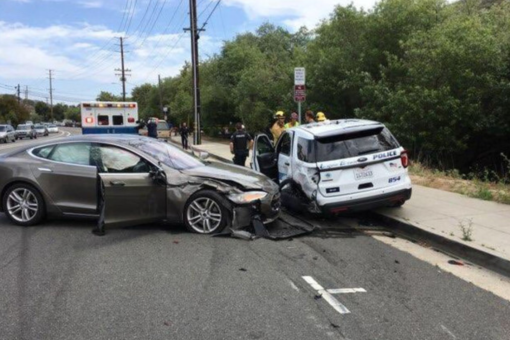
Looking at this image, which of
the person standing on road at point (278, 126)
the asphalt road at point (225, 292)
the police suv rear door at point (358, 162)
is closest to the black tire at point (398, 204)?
the police suv rear door at point (358, 162)

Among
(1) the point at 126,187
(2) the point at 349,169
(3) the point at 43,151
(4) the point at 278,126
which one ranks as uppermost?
(4) the point at 278,126

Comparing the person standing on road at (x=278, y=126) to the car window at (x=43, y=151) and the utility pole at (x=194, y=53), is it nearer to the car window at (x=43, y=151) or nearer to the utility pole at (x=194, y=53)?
the car window at (x=43, y=151)

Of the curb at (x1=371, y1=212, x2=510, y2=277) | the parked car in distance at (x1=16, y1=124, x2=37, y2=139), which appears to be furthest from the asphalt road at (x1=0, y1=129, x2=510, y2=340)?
the parked car in distance at (x1=16, y1=124, x2=37, y2=139)

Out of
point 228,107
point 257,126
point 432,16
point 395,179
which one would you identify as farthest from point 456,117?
point 228,107

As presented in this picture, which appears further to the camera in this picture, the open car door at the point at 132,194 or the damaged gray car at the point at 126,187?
the damaged gray car at the point at 126,187

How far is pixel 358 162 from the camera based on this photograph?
7.47m

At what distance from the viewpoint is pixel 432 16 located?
60.2 feet

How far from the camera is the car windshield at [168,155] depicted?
7492 millimetres

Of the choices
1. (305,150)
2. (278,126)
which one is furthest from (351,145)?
(278,126)

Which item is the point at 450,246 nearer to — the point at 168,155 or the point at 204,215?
the point at 204,215

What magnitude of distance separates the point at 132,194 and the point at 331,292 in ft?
11.4

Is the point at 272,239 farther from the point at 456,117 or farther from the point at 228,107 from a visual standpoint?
the point at 228,107

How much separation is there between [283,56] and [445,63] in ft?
69.2

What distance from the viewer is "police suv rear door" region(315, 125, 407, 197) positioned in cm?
748
